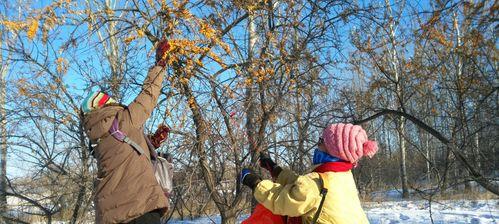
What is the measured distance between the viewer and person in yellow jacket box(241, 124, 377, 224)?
238 cm

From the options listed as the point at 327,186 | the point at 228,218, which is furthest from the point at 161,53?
the point at 228,218

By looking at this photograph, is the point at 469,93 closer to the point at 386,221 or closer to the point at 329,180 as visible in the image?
the point at 329,180

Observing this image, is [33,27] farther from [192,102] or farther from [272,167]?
[272,167]

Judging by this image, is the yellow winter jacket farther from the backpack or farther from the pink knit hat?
the backpack

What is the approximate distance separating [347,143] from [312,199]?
36 cm

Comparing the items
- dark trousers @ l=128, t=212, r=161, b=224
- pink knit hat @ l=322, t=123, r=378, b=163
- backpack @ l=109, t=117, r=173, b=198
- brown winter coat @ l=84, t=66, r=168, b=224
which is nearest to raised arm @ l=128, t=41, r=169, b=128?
brown winter coat @ l=84, t=66, r=168, b=224

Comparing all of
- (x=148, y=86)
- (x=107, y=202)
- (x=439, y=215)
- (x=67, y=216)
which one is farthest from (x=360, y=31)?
(x=439, y=215)

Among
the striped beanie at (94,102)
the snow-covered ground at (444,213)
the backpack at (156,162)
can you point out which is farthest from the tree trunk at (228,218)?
the snow-covered ground at (444,213)

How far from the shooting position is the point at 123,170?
117 inches

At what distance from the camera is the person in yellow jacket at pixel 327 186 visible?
7.82 feet

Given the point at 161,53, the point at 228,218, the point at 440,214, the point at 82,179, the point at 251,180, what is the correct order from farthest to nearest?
the point at 440,214, the point at 82,179, the point at 228,218, the point at 161,53, the point at 251,180

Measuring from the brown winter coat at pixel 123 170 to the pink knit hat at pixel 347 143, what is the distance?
1.11 metres

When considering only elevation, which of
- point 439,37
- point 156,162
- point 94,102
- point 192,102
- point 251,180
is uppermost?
point 439,37

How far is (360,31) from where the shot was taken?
562 cm
